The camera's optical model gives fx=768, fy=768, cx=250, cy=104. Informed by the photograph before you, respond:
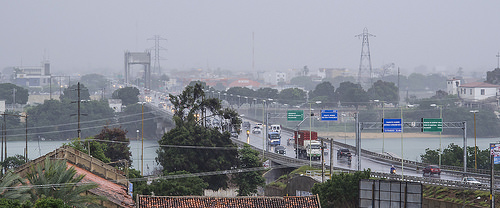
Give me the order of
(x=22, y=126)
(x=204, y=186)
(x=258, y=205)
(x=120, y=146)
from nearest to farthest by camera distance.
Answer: (x=258, y=205), (x=204, y=186), (x=120, y=146), (x=22, y=126)

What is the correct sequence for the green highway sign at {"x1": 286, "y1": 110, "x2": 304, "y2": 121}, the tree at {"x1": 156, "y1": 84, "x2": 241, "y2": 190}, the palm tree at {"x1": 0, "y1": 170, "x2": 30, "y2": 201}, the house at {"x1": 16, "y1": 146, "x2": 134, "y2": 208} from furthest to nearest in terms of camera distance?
the green highway sign at {"x1": 286, "y1": 110, "x2": 304, "y2": 121} → the tree at {"x1": 156, "y1": 84, "x2": 241, "y2": 190} → the house at {"x1": 16, "y1": 146, "x2": 134, "y2": 208} → the palm tree at {"x1": 0, "y1": 170, "x2": 30, "y2": 201}

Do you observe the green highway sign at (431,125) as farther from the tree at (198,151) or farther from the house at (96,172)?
the house at (96,172)

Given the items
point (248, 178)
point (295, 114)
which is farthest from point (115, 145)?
point (295, 114)

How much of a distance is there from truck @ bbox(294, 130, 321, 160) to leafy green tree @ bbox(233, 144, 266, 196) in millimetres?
9353

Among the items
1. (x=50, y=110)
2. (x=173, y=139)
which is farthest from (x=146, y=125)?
(x=173, y=139)

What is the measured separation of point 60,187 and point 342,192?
834 inches

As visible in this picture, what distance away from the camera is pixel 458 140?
178250 millimetres

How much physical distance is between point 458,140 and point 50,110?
94520 millimetres

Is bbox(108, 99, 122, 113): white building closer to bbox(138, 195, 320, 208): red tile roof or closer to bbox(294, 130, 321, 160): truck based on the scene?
bbox(294, 130, 321, 160): truck

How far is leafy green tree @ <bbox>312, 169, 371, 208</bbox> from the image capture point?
49594 millimetres

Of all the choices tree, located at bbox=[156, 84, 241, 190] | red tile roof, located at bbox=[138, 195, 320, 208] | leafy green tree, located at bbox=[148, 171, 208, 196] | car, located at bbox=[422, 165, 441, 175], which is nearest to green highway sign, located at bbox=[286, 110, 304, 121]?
tree, located at bbox=[156, 84, 241, 190]

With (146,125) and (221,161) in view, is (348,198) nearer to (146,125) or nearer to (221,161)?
(221,161)

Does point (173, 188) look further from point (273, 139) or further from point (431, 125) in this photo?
point (273, 139)

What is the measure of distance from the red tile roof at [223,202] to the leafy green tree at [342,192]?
11.3m
